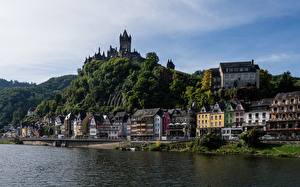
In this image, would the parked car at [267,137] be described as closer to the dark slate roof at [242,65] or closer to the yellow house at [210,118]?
the yellow house at [210,118]

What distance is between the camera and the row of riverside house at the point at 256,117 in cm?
11025

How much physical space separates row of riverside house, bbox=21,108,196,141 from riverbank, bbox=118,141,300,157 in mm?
9086

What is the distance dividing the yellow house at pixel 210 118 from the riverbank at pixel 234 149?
18.3 meters

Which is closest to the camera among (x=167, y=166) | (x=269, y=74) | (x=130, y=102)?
(x=167, y=166)

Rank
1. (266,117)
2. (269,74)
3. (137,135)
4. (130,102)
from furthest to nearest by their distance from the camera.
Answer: (130,102), (269,74), (137,135), (266,117)

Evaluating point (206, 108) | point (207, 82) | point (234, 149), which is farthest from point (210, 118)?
point (234, 149)

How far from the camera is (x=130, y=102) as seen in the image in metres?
180

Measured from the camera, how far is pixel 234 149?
10112 centimetres

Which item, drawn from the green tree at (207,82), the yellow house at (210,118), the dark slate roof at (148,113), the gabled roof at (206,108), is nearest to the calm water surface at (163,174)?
the yellow house at (210,118)

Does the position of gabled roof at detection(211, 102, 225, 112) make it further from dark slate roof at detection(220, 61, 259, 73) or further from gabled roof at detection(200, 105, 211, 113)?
dark slate roof at detection(220, 61, 259, 73)

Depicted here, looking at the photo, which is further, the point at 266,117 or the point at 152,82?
the point at 152,82

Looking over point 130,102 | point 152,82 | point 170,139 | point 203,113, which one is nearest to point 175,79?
point 152,82

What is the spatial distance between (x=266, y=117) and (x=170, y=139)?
26.5 meters

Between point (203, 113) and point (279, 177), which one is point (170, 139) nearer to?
point (203, 113)
